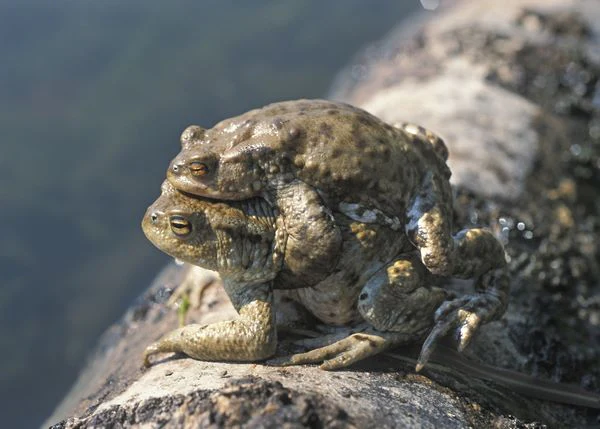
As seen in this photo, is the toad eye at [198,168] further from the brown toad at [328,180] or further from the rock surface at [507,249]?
the rock surface at [507,249]

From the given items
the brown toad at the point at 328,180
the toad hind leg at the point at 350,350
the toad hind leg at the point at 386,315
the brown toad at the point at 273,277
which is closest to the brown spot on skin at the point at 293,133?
the brown toad at the point at 328,180

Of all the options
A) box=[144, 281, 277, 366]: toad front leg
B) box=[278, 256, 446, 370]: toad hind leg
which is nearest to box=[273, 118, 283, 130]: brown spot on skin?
box=[144, 281, 277, 366]: toad front leg

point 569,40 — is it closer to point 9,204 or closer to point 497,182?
point 497,182

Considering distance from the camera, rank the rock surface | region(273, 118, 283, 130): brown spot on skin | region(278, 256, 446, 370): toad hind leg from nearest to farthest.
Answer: the rock surface < region(273, 118, 283, 130): brown spot on skin < region(278, 256, 446, 370): toad hind leg

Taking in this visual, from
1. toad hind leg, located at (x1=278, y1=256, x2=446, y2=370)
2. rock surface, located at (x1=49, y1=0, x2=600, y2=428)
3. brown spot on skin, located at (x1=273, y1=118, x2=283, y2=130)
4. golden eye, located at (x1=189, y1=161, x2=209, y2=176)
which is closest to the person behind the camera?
rock surface, located at (x1=49, y1=0, x2=600, y2=428)

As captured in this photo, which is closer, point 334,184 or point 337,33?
point 334,184

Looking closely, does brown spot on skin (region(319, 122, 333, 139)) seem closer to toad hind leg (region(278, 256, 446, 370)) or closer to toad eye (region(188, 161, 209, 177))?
toad eye (region(188, 161, 209, 177))

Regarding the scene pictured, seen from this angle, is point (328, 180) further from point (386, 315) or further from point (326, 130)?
point (386, 315)

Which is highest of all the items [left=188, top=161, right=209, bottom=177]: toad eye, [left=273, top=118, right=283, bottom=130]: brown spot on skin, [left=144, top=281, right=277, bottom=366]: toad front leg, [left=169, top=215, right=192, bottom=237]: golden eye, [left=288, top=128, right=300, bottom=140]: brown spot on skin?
[left=273, top=118, right=283, bottom=130]: brown spot on skin

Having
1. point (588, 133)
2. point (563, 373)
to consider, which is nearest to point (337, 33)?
point (588, 133)
